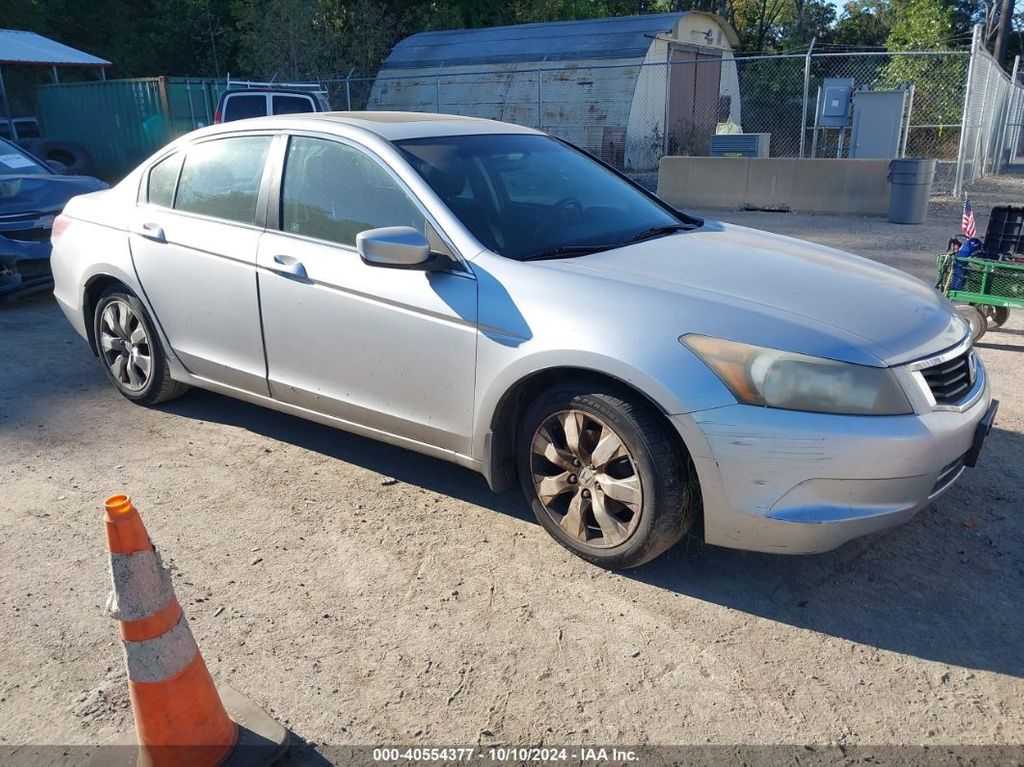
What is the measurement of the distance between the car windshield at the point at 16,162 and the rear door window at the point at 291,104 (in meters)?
6.00

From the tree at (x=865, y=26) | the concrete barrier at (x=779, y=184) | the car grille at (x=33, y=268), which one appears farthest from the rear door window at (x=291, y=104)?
the tree at (x=865, y=26)

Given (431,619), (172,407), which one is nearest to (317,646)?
(431,619)

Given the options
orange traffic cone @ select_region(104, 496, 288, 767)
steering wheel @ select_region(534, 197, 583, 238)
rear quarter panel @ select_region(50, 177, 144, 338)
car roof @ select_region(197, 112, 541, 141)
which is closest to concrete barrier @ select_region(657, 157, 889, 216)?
car roof @ select_region(197, 112, 541, 141)

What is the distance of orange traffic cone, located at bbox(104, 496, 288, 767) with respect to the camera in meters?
2.27

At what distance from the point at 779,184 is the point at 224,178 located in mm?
10880

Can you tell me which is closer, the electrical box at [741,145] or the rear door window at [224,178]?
the rear door window at [224,178]

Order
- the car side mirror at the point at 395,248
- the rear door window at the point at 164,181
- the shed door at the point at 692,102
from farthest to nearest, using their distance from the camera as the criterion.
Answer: the shed door at the point at 692,102
the rear door window at the point at 164,181
the car side mirror at the point at 395,248

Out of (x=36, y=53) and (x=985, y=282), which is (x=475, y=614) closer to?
(x=985, y=282)

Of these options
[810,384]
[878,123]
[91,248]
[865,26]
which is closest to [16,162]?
[91,248]

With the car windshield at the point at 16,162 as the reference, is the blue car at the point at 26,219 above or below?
below

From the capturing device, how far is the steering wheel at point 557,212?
3850 millimetres

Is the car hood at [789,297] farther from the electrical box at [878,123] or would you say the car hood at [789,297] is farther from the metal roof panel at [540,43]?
the metal roof panel at [540,43]

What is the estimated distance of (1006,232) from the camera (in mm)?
6469

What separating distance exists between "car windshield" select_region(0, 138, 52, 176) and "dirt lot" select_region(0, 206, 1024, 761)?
5.12 metres
